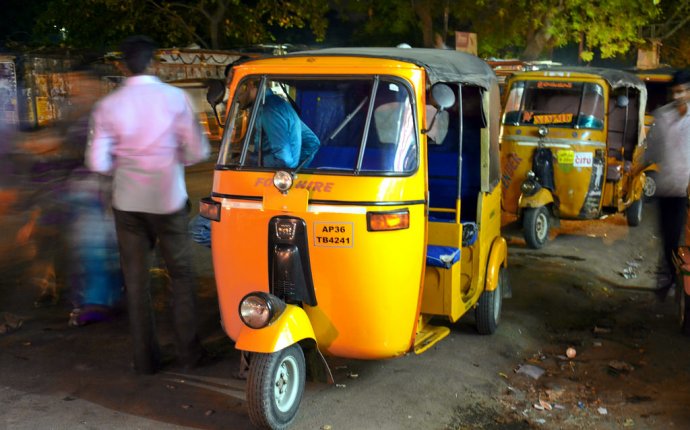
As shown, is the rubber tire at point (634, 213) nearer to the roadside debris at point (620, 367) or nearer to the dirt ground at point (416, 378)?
the dirt ground at point (416, 378)

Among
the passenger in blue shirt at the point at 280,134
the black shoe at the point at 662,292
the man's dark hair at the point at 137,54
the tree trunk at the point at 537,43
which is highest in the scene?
the tree trunk at the point at 537,43

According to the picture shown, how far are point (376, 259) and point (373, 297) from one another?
24 centimetres

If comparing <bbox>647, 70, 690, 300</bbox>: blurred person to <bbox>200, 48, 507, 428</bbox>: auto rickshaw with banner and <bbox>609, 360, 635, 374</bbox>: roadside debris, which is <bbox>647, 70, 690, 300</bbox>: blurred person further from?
<bbox>200, 48, 507, 428</bbox>: auto rickshaw with banner

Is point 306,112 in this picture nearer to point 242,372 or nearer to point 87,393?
point 242,372

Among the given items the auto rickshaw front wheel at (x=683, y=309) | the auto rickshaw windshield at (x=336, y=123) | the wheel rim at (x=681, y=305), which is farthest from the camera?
the wheel rim at (x=681, y=305)

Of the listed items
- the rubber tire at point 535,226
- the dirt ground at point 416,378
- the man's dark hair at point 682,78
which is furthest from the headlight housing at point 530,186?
the man's dark hair at point 682,78

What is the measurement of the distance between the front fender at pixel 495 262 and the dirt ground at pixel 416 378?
18.7 inches

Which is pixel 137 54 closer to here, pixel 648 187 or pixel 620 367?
pixel 620 367

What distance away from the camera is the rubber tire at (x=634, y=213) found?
11.4 meters

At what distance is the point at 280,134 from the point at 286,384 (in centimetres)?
153

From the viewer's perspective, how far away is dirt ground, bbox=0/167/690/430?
4.58m

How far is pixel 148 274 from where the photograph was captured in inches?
196

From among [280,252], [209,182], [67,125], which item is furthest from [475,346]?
[209,182]

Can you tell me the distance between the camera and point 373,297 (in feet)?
14.6
